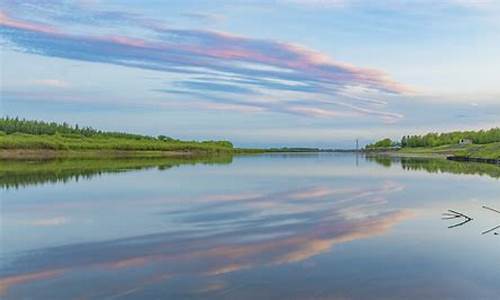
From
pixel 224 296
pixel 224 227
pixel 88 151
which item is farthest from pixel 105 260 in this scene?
pixel 88 151

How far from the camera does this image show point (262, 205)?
21516 mm

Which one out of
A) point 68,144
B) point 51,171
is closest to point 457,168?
point 51,171

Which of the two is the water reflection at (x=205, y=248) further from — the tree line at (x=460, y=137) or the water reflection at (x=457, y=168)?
the tree line at (x=460, y=137)

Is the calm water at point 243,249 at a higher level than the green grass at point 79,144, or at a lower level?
lower

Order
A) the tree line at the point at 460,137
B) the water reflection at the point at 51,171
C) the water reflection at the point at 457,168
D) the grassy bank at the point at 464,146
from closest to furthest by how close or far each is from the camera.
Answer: the water reflection at the point at 51,171 < the water reflection at the point at 457,168 < the grassy bank at the point at 464,146 < the tree line at the point at 460,137

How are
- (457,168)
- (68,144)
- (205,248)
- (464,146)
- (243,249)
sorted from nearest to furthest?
1. (243,249)
2. (205,248)
3. (457,168)
4. (68,144)
5. (464,146)

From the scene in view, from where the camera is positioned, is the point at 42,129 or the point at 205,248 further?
the point at 42,129

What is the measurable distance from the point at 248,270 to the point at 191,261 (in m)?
1.46

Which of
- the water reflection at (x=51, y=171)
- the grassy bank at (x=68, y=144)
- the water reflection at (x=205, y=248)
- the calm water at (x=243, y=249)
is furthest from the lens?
the grassy bank at (x=68, y=144)

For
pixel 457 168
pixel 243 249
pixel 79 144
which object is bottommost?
pixel 243 249

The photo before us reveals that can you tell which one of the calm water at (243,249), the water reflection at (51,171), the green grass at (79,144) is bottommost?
the calm water at (243,249)

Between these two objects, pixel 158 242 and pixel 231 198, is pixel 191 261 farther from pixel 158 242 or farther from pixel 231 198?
pixel 231 198

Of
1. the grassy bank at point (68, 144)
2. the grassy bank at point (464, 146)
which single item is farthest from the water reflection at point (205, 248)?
the grassy bank at point (68, 144)

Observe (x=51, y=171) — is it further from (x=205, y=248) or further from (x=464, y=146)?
(x=464, y=146)
